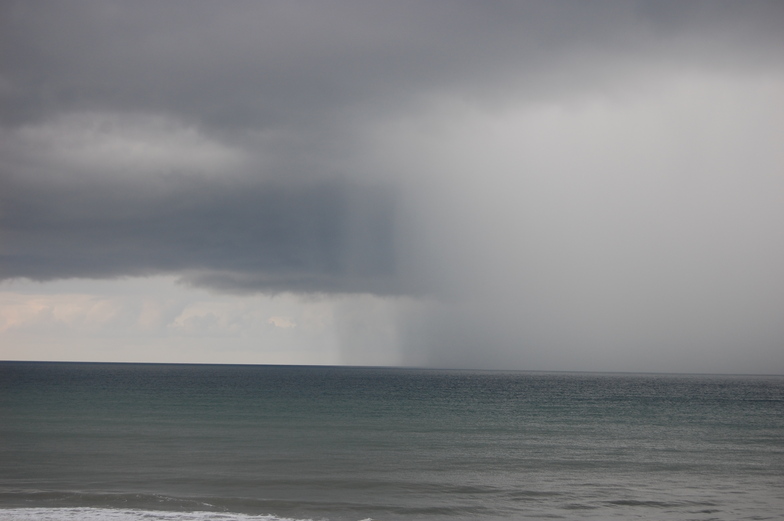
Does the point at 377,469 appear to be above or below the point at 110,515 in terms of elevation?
below

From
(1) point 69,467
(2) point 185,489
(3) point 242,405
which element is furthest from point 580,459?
(3) point 242,405

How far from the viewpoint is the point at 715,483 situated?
30.6 meters

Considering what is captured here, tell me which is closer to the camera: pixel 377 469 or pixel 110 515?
pixel 110 515

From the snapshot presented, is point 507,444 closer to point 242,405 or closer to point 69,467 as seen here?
point 69,467

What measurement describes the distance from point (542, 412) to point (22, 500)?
196ft

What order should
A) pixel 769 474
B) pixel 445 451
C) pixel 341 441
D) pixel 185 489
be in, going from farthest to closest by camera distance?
1. pixel 341 441
2. pixel 445 451
3. pixel 769 474
4. pixel 185 489

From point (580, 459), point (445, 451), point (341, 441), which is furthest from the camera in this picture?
point (341, 441)

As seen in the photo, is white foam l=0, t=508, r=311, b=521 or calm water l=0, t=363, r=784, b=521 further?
calm water l=0, t=363, r=784, b=521

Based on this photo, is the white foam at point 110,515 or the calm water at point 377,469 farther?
the calm water at point 377,469

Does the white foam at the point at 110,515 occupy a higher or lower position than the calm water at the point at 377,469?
higher

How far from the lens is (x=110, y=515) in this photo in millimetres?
21938

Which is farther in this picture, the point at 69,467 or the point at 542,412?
the point at 542,412

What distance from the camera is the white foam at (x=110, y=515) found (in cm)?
2136

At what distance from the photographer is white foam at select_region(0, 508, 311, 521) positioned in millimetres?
21359
